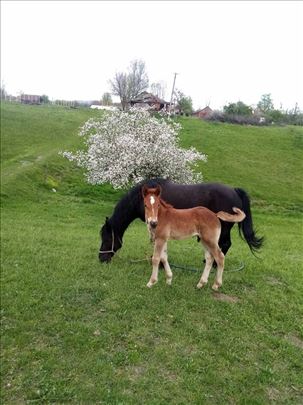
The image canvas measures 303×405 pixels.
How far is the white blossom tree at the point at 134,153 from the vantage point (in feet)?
57.4

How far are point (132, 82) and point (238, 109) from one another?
21.4 meters

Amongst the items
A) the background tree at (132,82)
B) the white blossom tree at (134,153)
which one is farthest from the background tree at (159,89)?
the white blossom tree at (134,153)

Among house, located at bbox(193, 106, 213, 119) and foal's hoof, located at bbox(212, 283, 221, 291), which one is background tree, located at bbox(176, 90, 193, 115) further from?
foal's hoof, located at bbox(212, 283, 221, 291)

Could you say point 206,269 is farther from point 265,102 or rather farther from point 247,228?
point 265,102

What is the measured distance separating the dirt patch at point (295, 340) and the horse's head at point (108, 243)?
14.8 feet

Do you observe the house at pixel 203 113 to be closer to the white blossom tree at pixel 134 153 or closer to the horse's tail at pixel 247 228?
the white blossom tree at pixel 134 153

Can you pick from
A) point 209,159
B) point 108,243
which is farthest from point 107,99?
point 108,243

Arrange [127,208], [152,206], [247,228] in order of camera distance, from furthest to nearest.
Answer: [127,208] → [247,228] → [152,206]

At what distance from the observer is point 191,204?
8750 millimetres

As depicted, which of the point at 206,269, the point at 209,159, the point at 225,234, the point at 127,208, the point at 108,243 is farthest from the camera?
the point at 209,159

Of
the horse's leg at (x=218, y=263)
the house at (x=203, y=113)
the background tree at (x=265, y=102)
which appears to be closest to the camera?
the horse's leg at (x=218, y=263)

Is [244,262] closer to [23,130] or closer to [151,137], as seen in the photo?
[151,137]

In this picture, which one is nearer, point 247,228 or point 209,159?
point 247,228

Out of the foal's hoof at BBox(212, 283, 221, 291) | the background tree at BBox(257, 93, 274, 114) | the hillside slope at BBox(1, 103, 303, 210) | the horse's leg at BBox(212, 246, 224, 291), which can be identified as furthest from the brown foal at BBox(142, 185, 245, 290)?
the background tree at BBox(257, 93, 274, 114)
